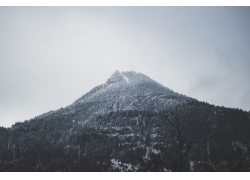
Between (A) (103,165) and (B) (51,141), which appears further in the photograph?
(B) (51,141)

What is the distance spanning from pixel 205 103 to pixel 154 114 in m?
44.4

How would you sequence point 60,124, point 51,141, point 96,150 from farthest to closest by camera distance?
1. point 60,124
2. point 51,141
3. point 96,150

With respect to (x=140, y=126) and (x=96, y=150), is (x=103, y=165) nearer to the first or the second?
(x=96, y=150)

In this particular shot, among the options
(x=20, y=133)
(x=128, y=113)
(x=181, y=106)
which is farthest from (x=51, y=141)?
(x=181, y=106)

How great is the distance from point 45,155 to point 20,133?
45.6 m

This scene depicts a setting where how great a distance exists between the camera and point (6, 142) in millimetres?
134375

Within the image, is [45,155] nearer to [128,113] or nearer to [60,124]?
[60,124]

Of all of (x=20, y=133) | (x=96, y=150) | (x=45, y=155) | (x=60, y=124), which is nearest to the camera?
(x=45, y=155)

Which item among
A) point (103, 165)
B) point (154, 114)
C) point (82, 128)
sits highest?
point (154, 114)

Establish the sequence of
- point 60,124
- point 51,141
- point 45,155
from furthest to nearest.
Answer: point 60,124 → point 51,141 → point 45,155

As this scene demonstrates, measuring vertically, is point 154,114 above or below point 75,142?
above

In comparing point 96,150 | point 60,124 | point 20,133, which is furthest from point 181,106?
point 20,133

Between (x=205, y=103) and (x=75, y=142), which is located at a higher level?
(x=205, y=103)

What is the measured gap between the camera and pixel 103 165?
373 feet
